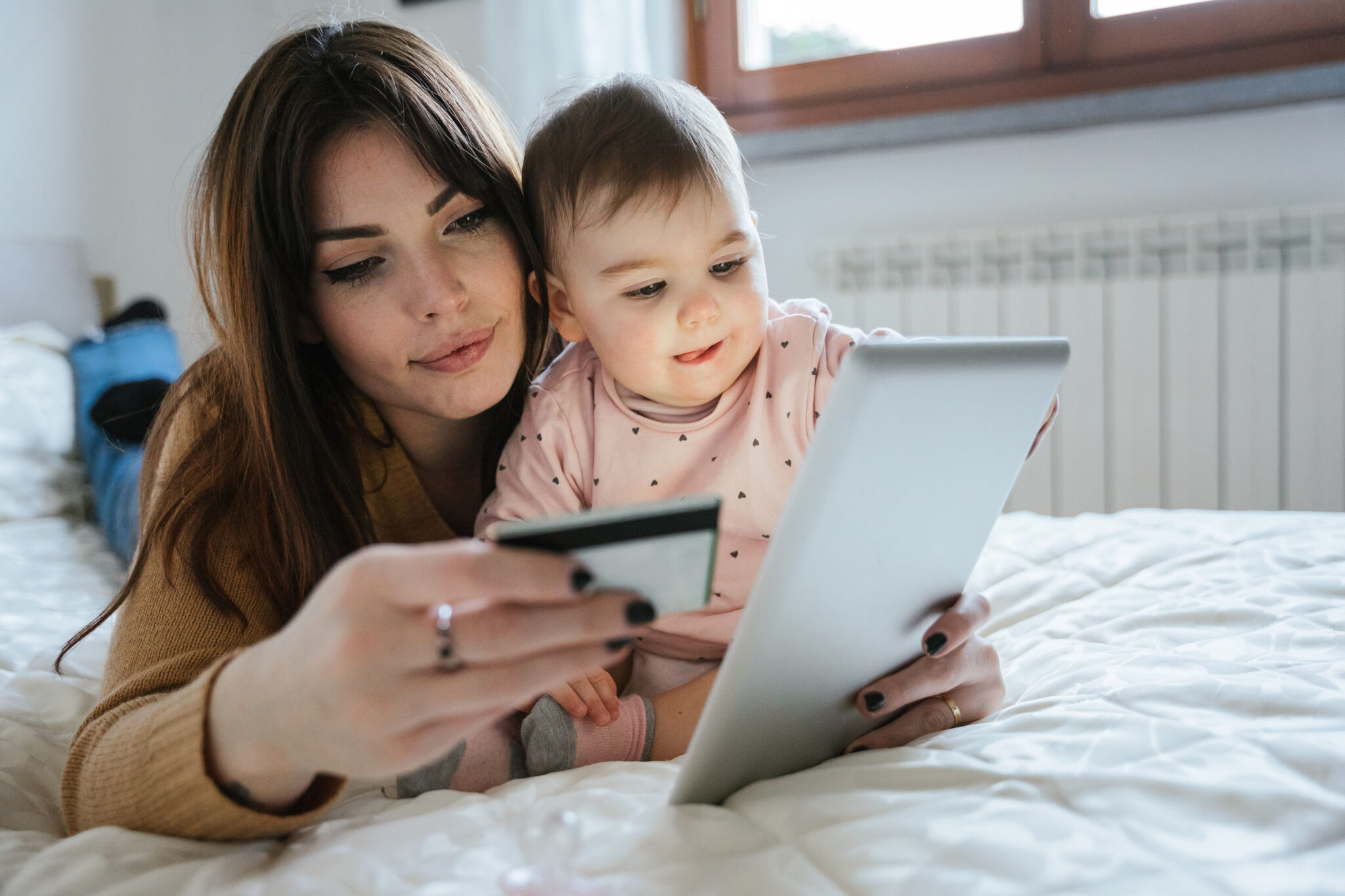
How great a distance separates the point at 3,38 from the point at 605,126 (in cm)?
228

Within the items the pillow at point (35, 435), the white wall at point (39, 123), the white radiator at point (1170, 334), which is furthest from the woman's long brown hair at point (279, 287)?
the white wall at point (39, 123)

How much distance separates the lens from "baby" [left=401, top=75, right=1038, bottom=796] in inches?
37.8

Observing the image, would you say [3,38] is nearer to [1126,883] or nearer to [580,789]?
[580,789]

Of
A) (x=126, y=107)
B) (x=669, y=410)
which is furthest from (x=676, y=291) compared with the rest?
(x=126, y=107)

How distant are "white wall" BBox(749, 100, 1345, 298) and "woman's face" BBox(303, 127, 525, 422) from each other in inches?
57.8

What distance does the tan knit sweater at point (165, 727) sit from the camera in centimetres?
63

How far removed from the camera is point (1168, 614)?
977 millimetres

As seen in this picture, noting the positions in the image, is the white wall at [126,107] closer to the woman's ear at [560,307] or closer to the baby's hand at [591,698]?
the woman's ear at [560,307]

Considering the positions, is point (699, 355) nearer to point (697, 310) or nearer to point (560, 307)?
point (697, 310)

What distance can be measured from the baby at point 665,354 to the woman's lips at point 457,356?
0.10m

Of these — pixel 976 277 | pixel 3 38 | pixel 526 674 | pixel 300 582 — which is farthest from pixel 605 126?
pixel 3 38

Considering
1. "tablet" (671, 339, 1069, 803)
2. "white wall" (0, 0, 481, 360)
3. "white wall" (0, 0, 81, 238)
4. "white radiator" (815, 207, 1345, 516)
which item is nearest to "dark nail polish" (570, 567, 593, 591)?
"tablet" (671, 339, 1069, 803)

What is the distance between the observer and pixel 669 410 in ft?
3.43

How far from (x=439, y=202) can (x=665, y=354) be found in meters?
0.27
